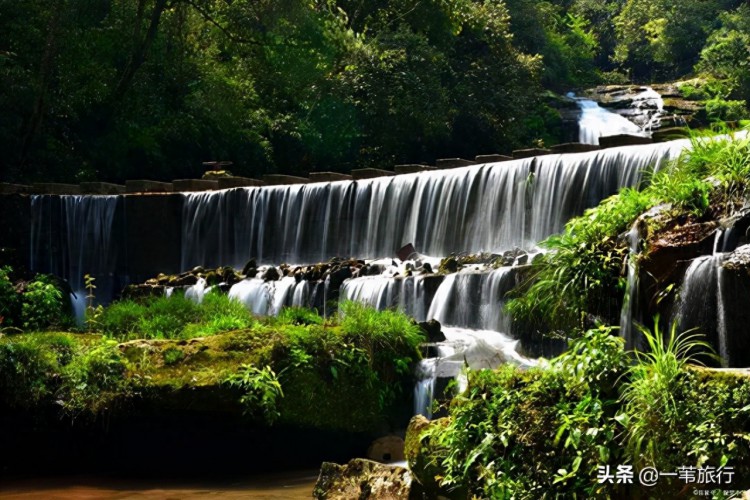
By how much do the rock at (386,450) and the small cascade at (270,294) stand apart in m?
6.13

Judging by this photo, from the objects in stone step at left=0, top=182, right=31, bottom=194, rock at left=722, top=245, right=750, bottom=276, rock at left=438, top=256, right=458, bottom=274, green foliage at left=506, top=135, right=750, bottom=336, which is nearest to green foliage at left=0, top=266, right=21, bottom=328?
rock at left=438, top=256, right=458, bottom=274

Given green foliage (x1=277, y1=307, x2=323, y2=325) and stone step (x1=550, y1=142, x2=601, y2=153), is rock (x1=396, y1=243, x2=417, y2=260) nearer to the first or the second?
stone step (x1=550, y1=142, x2=601, y2=153)

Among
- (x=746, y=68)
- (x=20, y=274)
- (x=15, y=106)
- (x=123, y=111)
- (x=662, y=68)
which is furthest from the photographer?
(x=662, y=68)

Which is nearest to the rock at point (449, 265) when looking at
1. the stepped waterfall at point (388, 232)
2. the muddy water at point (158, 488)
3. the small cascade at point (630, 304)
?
the stepped waterfall at point (388, 232)

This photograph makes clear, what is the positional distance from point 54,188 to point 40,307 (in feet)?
25.3

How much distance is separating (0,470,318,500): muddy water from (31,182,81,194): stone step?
14168mm

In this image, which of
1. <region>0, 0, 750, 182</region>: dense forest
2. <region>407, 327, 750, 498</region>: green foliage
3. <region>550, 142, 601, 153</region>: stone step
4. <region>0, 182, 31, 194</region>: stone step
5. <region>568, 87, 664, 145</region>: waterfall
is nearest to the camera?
<region>407, 327, 750, 498</region>: green foliage

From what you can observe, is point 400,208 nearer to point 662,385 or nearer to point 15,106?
point 15,106

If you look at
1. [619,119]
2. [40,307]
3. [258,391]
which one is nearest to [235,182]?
[40,307]

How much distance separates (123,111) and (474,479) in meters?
23.8

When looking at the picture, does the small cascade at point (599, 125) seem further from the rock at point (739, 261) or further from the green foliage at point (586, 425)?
the green foliage at point (586, 425)

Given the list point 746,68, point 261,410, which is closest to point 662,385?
point 261,410

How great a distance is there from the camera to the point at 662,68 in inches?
1889

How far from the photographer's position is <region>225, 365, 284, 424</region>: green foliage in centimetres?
1137
